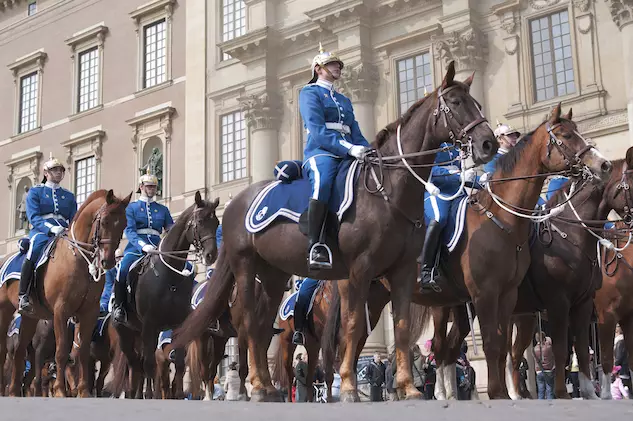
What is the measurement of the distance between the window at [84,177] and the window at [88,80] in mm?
2176

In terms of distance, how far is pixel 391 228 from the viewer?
6844 mm

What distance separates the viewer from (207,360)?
1367 centimetres

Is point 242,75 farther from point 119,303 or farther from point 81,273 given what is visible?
point 81,273

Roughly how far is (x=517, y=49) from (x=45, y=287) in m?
15.3

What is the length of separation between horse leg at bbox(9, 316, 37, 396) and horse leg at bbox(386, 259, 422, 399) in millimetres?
6571

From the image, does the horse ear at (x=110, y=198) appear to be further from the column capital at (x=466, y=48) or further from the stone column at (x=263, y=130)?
the stone column at (x=263, y=130)

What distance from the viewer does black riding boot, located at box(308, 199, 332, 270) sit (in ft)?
22.9

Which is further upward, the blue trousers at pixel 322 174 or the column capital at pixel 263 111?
the column capital at pixel 263 111

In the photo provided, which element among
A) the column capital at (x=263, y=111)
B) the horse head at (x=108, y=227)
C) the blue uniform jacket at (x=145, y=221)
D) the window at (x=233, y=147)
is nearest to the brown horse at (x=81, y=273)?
the horse head at (x=108, y=227)

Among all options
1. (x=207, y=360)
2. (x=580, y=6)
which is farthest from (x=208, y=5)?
(x=207, y=360)

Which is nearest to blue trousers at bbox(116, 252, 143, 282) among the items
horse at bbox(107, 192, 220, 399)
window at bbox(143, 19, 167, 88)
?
horse at bbox(107, 192, 220, 399)

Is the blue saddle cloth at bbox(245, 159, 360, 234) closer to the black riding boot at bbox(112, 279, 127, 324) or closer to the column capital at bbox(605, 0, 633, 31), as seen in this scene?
the black riding boot at bbox(112, 279, 127, 324)

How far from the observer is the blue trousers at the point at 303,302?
12172 millimetres

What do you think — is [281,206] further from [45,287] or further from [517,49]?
[517,49]
